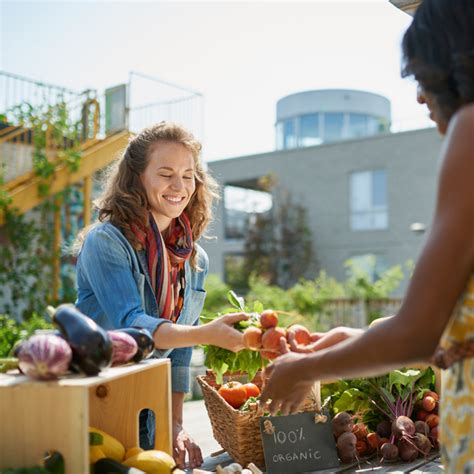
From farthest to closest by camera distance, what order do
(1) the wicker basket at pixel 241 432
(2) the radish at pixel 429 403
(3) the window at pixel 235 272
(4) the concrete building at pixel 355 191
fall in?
(3) the window at pixel 235 272
(4) the concrete building at pixel 355 191
(2) the radish at pixel 429 403
(1) the wicker basket at pixel 241 432

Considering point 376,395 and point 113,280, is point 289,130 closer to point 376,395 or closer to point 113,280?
point 376,395

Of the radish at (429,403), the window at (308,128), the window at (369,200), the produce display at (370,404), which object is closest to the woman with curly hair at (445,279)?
the produce display at (370,404)

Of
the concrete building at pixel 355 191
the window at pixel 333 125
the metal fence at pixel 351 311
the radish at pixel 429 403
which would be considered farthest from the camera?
the window at pixel 333 125

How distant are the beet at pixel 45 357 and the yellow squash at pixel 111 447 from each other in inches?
12.0

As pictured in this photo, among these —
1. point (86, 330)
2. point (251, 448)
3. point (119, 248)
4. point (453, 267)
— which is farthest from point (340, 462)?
point (453, 267)

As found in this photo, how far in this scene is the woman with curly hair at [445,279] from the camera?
46.9 inches

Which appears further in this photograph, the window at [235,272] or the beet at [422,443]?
the window at [235,272]

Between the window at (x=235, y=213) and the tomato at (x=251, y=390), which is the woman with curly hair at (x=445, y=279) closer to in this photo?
the tomato at (x=251, y=390)

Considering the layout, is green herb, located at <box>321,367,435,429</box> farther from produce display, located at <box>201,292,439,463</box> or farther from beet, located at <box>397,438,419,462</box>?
beet, located at <box>397,438,419,462</box>

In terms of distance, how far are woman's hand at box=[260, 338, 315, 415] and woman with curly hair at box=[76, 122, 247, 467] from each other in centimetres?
54

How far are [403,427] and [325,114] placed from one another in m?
30.3

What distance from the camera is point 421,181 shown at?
21.0 m

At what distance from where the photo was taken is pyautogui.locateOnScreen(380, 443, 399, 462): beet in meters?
2.46

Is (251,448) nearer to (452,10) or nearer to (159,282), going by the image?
(159,282)
